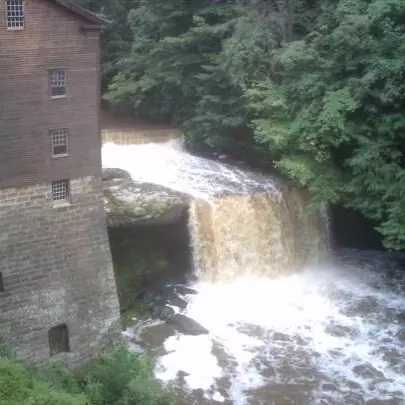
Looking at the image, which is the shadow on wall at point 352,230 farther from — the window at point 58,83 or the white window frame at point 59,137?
Answer: the window at point 58,83

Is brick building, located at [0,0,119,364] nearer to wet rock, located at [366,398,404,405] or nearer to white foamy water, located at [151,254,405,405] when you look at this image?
white foamy water, located at [151,254,405,405]

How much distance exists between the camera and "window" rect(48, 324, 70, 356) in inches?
772

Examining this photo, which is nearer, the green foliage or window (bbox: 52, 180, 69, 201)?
the green foliage

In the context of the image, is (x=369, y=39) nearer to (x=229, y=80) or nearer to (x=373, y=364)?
(x=229, y=80)

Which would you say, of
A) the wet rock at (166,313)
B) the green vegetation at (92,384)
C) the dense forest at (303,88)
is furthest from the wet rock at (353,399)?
the wet rock at (166,313)

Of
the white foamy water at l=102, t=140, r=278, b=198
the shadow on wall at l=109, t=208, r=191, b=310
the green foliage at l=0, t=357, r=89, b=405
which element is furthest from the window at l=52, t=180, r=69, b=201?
the white foamy water at l=102, t=140, r=278, b=198

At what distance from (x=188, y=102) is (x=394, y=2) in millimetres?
12335

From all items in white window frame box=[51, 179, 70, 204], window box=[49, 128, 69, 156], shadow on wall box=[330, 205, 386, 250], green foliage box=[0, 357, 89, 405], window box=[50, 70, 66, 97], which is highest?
window box=[50, 70, 66, 97]

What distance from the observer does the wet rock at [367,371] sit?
19.9 meters

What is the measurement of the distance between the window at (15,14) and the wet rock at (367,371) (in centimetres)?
1302

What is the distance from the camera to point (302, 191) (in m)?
26.0

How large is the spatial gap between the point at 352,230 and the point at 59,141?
12994mm

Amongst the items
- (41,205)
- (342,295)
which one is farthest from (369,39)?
(41,205)

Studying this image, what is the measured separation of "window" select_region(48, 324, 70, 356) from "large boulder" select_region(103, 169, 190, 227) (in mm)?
3830
